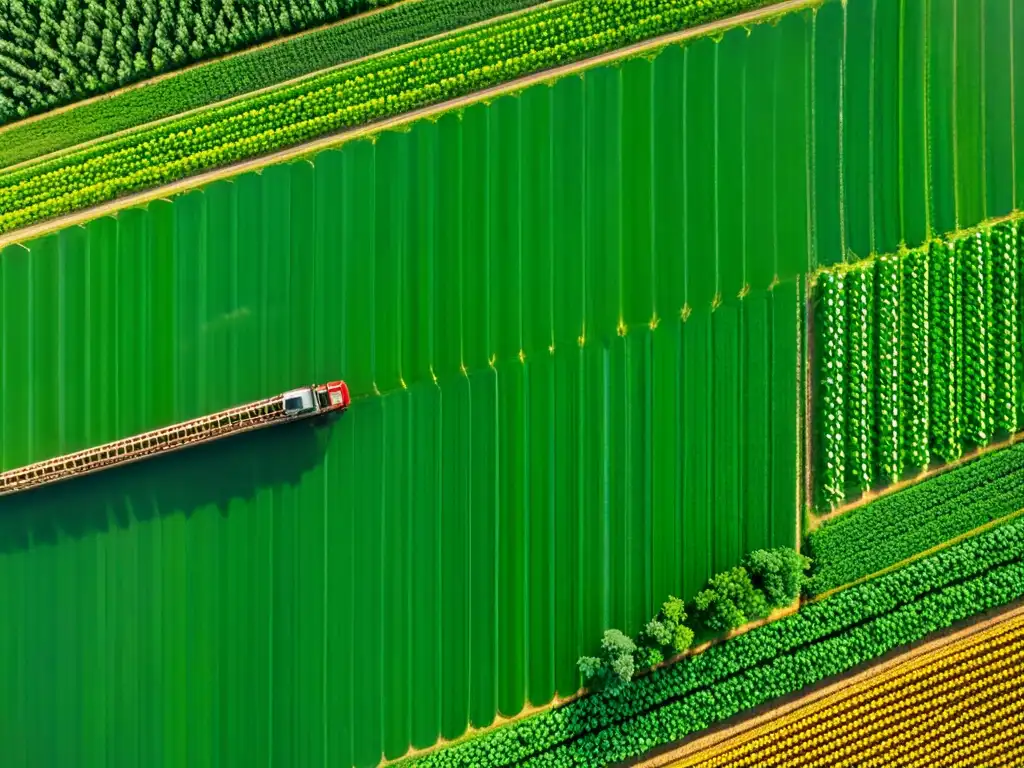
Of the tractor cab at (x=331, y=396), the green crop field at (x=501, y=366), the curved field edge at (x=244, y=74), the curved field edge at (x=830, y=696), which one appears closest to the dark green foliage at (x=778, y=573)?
the green crop field at (x=501, y=366)

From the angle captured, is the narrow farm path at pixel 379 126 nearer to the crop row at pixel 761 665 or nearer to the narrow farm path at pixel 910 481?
the narrow farm path at pixel 910 481

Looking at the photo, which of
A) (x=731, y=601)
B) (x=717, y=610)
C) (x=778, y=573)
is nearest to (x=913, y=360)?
(x=778, y=573)

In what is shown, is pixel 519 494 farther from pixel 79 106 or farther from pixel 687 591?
pixel 79 106

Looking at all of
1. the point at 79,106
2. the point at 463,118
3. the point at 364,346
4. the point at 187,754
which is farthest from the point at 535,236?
the point at 187,754

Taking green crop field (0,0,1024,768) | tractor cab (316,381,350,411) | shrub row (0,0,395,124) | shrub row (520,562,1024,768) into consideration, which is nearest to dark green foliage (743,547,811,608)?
green crop field (0,0,1024,768)

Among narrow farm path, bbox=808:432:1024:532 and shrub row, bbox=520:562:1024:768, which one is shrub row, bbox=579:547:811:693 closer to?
shrub row, bbox=520:562:1024:768

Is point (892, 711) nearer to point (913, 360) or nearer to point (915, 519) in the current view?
point (915, 519)
